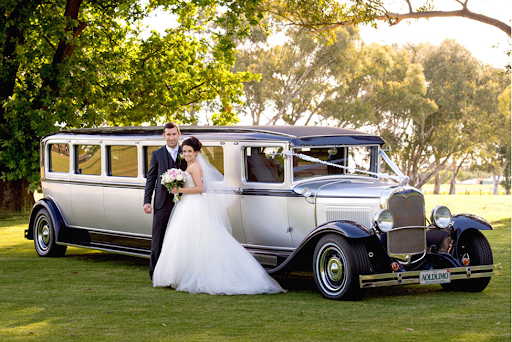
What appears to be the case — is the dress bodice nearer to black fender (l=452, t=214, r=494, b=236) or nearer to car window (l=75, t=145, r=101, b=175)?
car window (l=75, t=145, r=101, b=175)

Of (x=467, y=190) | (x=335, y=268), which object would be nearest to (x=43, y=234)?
Result: (x=335, y=268)

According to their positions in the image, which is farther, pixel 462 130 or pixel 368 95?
pixel 462 130

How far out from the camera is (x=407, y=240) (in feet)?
26.9

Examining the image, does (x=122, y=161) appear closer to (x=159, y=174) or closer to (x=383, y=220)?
(x=159, y=174)

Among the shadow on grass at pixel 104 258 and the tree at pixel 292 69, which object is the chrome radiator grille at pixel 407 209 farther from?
the tree at pixel 292 69

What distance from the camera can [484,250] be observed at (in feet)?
28.0

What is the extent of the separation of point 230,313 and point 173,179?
2.40m

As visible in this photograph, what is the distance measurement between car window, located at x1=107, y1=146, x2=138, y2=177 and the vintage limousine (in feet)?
0.08

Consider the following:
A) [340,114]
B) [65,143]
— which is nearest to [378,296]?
[65,143]

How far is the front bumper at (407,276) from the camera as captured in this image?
7639 millimetres

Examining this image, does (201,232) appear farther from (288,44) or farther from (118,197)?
(288,44)

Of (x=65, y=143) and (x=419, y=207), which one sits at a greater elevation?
(x=65, y=143)

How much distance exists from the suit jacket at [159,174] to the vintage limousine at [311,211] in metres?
0.64

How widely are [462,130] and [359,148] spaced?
41072mm
